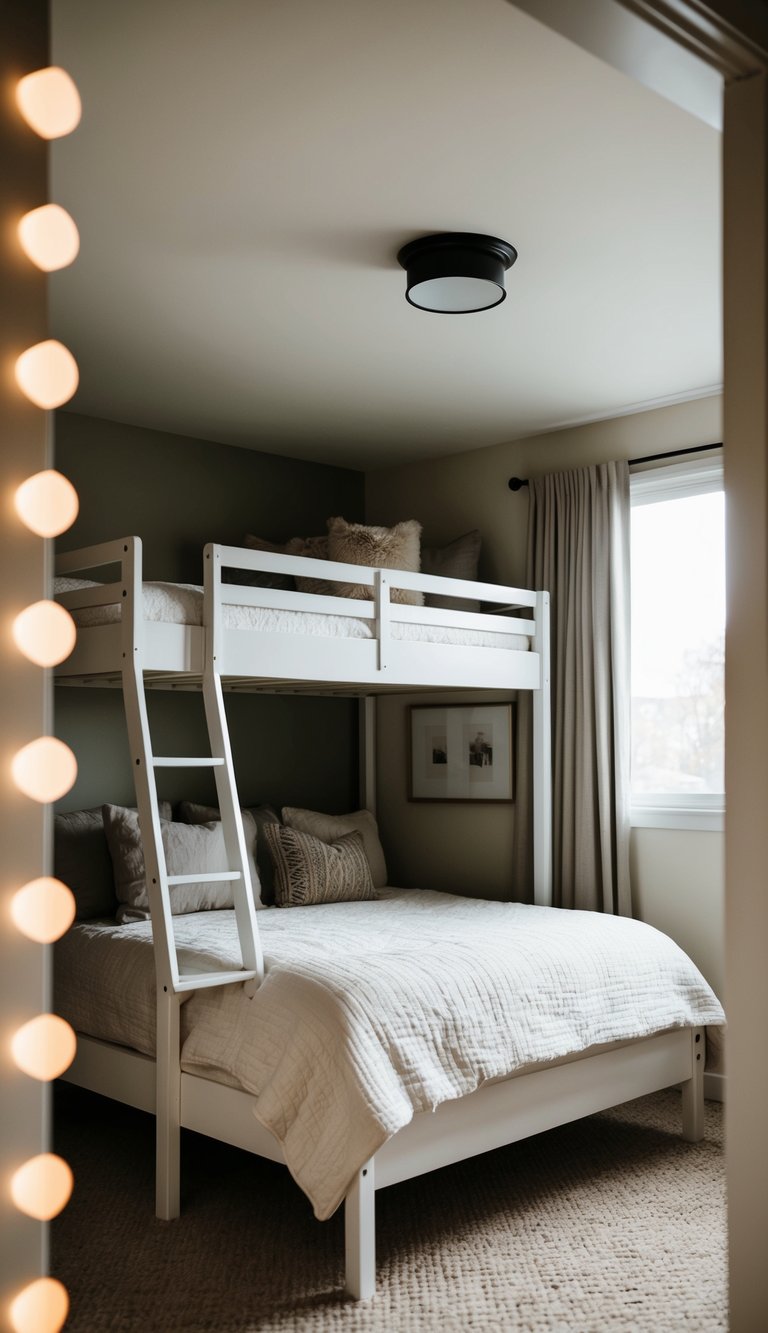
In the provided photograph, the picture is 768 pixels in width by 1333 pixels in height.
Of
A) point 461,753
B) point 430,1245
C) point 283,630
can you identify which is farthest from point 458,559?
point 430,1245

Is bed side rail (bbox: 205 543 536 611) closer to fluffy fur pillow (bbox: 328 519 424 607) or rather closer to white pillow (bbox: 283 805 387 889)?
fluffy fur pillow (bbox: 328 519 424 607)

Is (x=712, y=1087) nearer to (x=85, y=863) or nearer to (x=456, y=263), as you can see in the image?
(x=85, y=863)

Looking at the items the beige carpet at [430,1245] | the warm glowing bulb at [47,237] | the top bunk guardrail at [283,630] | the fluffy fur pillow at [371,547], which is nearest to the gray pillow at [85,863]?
the top bunk guardrail at [283,630]

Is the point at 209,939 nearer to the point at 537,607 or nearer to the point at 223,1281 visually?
the point at 223,1281

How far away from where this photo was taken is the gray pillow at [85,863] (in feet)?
12.9

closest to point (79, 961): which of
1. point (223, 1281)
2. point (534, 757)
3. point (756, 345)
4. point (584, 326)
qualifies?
point (223, 1281)

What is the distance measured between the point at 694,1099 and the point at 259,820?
1932 millimetres

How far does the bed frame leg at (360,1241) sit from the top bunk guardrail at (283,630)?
4.67 ft

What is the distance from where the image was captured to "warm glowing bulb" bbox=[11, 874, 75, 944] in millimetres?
1054

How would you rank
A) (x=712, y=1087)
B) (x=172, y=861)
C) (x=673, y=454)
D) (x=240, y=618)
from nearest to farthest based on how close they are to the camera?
1. (x=240, y=618)
2. (x=172, y=861)
3. (x=712, y=1087)
4. (x=673, y=454)

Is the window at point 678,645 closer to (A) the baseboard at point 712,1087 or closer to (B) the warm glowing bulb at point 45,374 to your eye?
(A) the baseboard at point 712,1087

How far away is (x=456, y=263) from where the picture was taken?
292 cm

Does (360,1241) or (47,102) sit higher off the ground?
(47,102)

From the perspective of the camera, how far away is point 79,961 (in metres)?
3.56
